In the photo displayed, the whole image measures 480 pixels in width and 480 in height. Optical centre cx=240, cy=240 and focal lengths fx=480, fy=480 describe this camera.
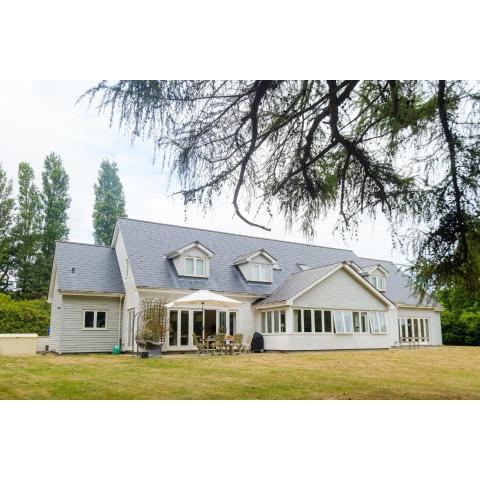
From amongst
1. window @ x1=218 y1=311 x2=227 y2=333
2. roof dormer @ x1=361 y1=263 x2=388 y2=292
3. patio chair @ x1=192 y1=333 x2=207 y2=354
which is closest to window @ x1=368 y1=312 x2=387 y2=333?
roof dormer @ x1=361 y1=263 x2=388 y2=292

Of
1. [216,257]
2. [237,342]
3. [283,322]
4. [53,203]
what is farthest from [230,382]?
[216,257]

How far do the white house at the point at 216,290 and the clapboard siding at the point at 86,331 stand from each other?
0.09ft

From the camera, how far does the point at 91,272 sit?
13172 mm

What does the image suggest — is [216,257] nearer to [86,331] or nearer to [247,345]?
[247,345]

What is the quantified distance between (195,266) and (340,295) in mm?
4737

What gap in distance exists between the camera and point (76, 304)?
12680 mm

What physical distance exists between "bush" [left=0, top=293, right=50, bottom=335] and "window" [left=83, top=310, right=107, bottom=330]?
9.57 ft

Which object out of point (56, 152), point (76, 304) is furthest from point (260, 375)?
point (76, 304)

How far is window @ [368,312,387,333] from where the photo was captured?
16.1m

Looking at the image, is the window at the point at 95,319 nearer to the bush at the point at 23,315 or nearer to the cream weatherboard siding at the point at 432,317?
the bush at the point at 23,315
